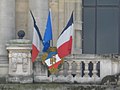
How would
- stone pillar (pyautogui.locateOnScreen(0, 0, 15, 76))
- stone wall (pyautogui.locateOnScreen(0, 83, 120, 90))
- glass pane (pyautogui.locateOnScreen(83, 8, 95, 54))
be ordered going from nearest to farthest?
1. stone wall (pyautogui.locateOnScreen(0, 83, 120, 90))
2. stone pillar (pyautogui.locateOnScreen(0, 0, 15, 76))
3. glass pane (pyautogui.locateOnScreen(83, 8, 95, 54))

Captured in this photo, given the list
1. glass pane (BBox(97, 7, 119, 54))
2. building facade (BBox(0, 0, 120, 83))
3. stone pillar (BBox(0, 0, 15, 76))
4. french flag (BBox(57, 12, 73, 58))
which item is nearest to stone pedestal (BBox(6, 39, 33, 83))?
building facade (BBox(0, 0, 120, 83))

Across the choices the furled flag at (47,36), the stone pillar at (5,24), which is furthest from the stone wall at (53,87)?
the stone pillar at (5,24)

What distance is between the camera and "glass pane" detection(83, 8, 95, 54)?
78.9 feet

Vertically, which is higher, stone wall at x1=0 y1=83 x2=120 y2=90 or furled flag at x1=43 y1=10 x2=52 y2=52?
furled flag at x1=43 y1=10 x2=52 y2=52

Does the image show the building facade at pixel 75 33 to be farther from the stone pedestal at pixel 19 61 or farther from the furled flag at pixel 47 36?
the furled flag at pixel 47 36

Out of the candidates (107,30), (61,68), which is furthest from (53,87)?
(107,30)

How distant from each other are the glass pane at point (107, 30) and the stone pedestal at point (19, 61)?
5.00 metres

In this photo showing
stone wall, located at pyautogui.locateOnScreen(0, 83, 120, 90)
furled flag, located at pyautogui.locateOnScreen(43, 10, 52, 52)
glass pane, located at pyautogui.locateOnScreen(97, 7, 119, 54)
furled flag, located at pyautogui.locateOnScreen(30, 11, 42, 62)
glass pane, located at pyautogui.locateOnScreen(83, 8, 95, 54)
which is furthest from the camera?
glass pane, located at pyautogui.locateOnScreen(83, 8, 95, 54)

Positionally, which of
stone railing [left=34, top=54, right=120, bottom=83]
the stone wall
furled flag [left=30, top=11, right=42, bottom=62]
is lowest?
the stone wall

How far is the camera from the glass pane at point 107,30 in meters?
24.0

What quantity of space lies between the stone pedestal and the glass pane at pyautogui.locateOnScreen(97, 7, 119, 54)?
5005 mm

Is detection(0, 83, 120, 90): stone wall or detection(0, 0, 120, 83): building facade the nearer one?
detection(0, 83, 120, 90): stone wall

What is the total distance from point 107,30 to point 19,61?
567cm

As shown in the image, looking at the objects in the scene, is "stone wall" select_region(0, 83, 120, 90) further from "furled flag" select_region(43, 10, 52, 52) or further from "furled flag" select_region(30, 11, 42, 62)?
"furled flag" select_region(43, 10, 52, 52)
